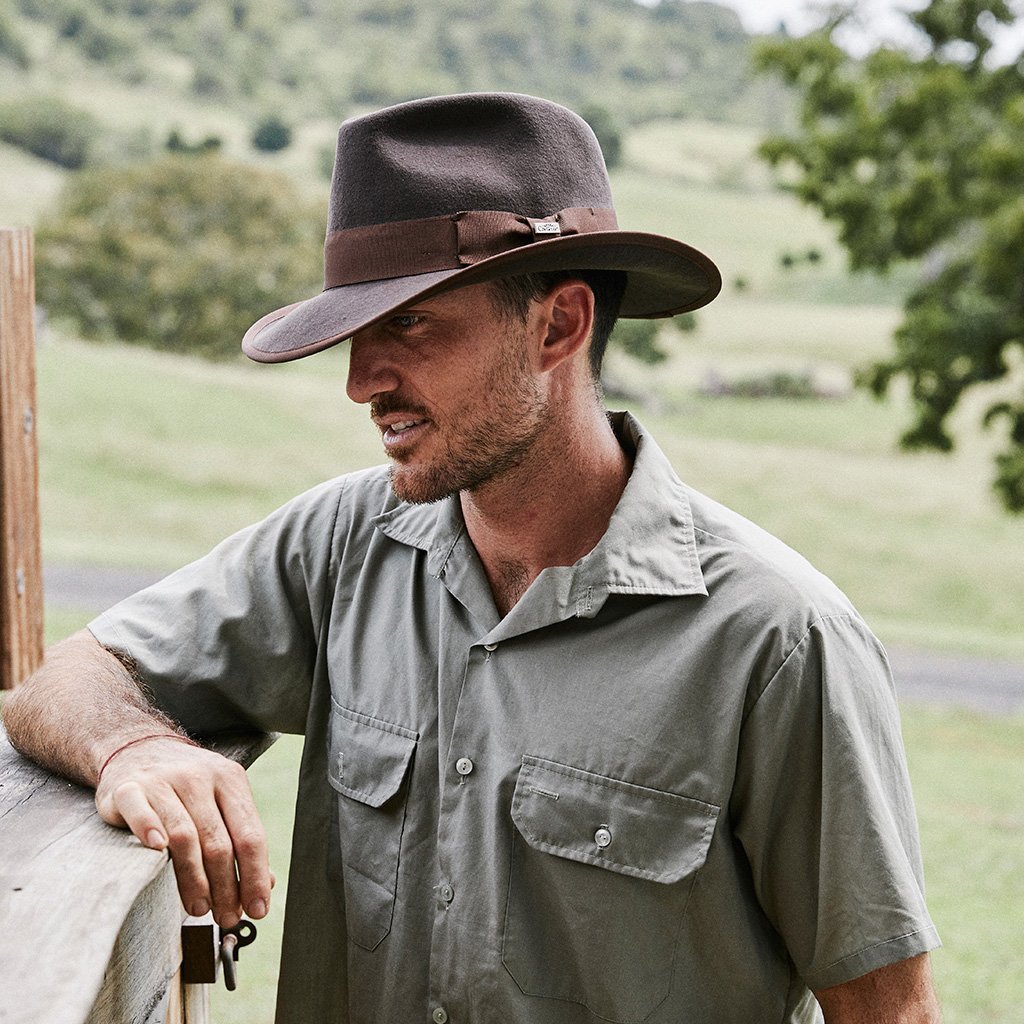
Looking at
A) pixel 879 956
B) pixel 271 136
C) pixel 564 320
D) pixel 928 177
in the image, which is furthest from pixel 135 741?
pixel 271 136

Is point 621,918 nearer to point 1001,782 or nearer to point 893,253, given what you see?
point 1001,782

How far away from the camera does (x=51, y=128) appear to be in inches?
1167

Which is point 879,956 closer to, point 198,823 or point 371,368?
point 198,823

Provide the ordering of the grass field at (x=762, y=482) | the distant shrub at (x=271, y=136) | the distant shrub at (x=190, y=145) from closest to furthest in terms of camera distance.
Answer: the grass field at (x=762, y=482)
the distant shrub at (x=190, y=145)
the distant shrub at (x=271, y=136)

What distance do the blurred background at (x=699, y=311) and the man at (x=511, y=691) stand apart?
9.86 ft

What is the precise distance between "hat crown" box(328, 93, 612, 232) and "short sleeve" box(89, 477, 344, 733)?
0.41 meters

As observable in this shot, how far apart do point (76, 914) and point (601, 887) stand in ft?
1.84

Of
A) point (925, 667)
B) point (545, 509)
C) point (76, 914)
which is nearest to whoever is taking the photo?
point (76, 914)

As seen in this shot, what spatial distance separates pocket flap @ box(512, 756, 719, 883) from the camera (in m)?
1.37

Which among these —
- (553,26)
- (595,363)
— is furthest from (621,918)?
(553,26)

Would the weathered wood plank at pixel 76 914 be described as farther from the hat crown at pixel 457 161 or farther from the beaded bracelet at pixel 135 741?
the hat crown at pixel 457 161

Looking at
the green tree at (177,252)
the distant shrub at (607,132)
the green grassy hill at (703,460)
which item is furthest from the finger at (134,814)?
the distant shrub at (607,132)

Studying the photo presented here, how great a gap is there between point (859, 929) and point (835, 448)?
20.8m

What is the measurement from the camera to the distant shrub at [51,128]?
29406mm
